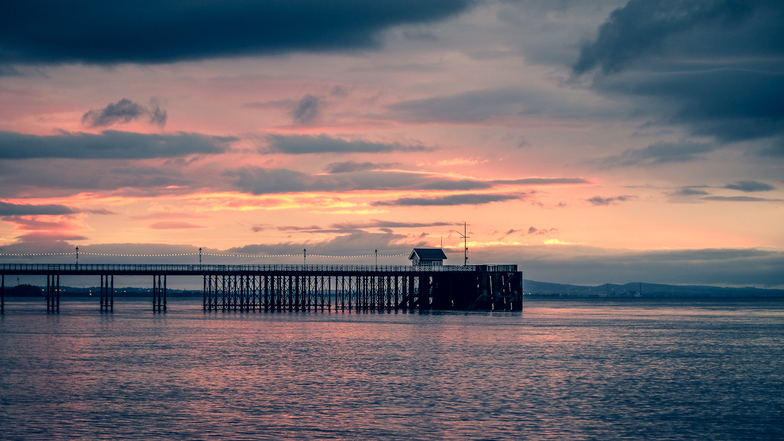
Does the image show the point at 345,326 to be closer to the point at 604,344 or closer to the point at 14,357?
the point at 604,344

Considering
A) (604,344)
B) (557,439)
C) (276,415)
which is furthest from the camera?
(604,344)

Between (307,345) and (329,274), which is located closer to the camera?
(307,345)

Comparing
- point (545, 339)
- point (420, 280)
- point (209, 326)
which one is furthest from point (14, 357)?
point (420, 280)

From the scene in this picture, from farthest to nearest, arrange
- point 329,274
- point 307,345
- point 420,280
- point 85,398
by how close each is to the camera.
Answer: point 420,280 → point 329,274 → point 307,345 → point 85,398

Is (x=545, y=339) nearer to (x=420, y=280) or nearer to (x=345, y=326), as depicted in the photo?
(x=345, y=326)

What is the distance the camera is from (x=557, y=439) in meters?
26.0

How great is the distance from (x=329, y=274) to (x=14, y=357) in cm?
6526

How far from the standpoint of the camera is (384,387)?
37.4 meters

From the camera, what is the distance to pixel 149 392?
3519 cm

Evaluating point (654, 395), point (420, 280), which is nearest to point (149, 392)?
point (654, 395)

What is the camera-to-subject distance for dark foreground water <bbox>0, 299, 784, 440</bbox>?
27734 mm

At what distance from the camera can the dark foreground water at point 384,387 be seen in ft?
91.0

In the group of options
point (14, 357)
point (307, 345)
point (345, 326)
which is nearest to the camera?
point (14, 357)

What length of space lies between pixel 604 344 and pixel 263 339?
28.0 metres
